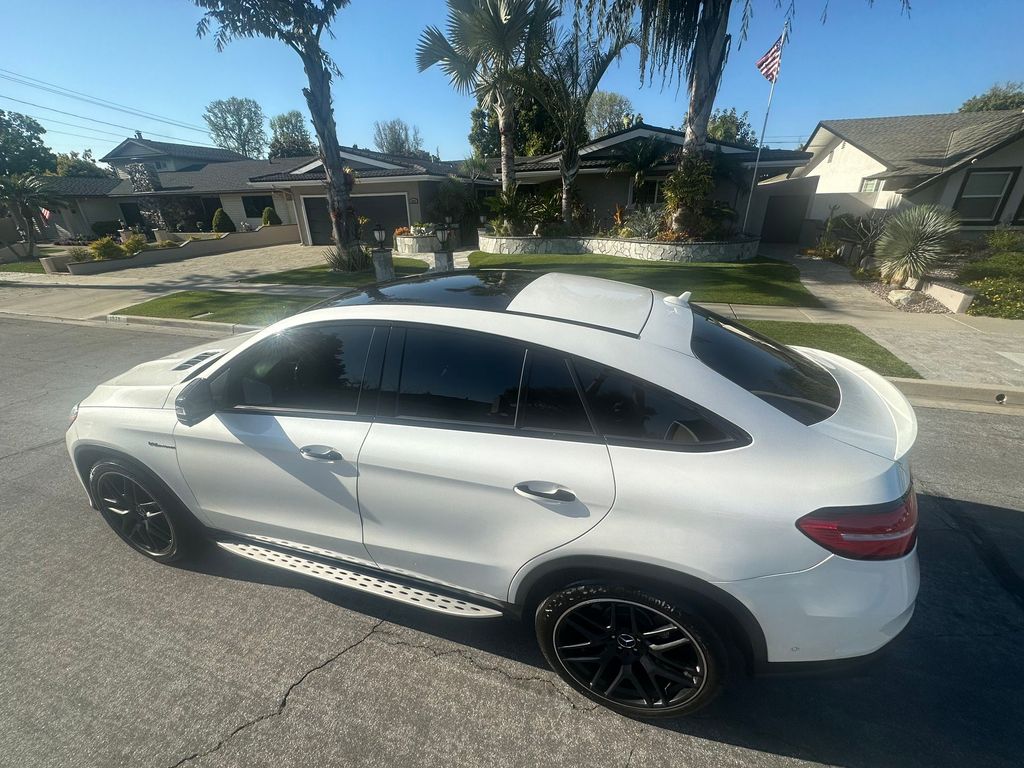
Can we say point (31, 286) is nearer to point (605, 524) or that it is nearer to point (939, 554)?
point (605, 524)

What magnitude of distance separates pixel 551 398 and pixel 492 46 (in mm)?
14930

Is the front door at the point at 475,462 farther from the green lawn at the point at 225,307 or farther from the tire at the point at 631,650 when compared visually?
the green lawn at the point at 225,307

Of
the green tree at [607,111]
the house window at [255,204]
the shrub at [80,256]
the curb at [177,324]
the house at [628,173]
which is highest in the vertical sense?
the green tree at [607,111]

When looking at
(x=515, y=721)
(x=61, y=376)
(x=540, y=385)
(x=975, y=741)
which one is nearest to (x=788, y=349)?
(x=540, y=385)

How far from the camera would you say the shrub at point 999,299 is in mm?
7965

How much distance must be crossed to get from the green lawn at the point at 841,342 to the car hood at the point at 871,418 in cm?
402

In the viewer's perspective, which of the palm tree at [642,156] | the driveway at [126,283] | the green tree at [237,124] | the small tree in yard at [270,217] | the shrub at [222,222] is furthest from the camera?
the green tree at [237,124]

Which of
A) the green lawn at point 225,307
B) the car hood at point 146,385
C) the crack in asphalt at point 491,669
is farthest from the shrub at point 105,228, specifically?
the crack in asphalt at point 491,669

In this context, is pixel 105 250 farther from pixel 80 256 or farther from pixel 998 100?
pixel 998 100

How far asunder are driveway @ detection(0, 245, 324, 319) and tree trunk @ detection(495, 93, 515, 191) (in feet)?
25.7

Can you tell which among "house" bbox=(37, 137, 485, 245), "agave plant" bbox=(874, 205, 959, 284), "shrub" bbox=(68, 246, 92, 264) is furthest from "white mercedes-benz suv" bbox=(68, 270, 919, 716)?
"shrub" bbox=(68, 246, 92, 264)

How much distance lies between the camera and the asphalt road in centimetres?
182

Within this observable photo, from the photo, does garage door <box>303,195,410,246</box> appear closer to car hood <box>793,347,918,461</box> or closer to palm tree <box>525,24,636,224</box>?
palm tree <box>525,24,636,224</box>

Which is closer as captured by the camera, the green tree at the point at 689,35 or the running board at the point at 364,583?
the running board at the point at 364,583
